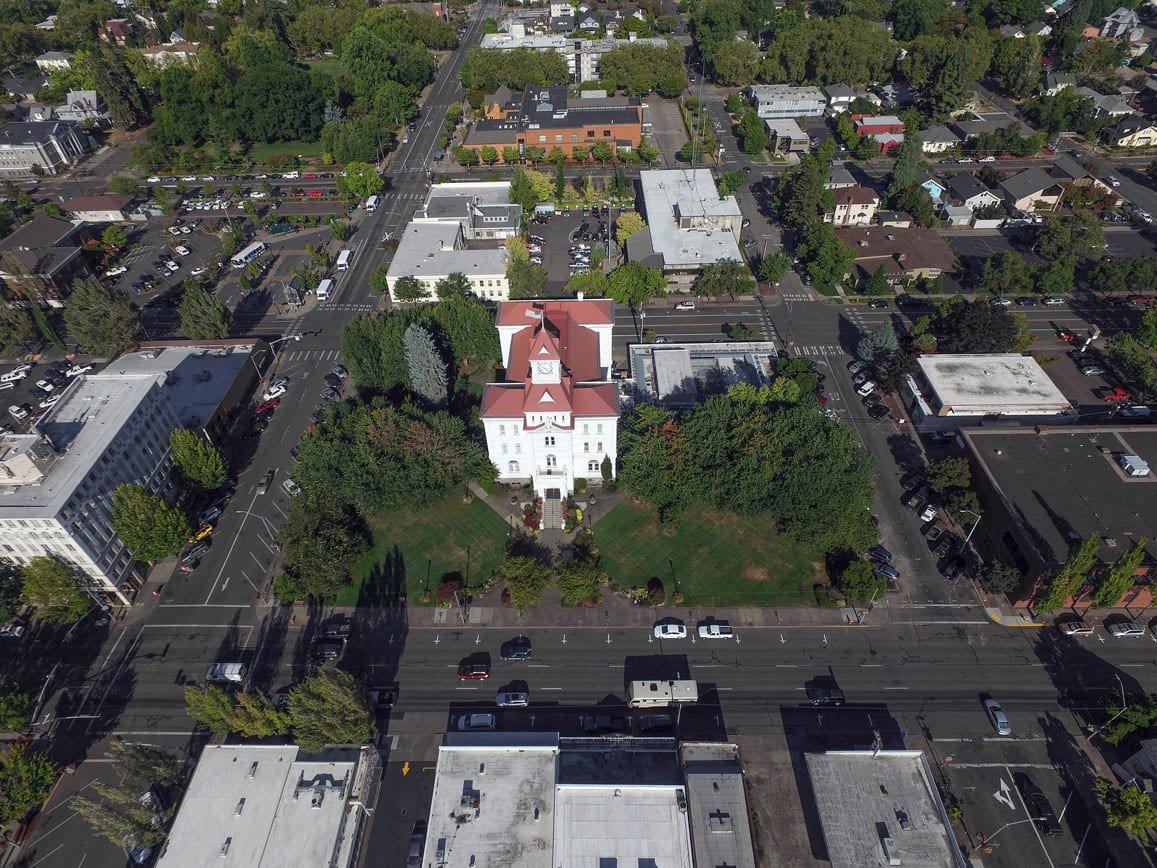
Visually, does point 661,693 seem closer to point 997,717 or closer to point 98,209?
point 997,717

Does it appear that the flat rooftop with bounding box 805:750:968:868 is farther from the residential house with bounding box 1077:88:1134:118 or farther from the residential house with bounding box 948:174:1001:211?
the residential house with bounding box 1077:88:1134:118

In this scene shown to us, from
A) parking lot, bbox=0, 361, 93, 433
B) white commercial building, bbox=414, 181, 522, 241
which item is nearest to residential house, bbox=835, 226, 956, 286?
white commercial building, bbox=414, 181, 522, 241

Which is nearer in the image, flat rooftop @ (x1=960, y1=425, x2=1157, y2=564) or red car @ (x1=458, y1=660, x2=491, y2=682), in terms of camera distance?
red car @ (x1=458, y1=660, x2=491, y2=682)

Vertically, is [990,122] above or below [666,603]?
above

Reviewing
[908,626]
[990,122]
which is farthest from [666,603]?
[990,122]

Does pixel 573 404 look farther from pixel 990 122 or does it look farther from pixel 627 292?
pixel 990 122

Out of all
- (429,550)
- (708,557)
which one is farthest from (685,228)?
(429,550)
